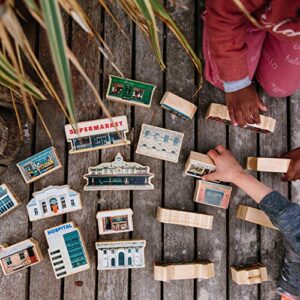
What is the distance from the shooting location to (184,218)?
1.28 m

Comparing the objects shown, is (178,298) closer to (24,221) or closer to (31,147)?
(24,221)

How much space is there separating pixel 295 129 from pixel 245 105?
9.9 inches

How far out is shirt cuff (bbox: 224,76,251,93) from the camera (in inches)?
45.4

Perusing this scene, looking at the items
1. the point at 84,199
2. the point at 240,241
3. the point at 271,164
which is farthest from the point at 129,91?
the point at 240,241

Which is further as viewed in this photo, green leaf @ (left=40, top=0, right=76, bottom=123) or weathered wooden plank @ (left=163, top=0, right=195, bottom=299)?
weathered wooden plank @ (left=163, top=0, right=195, bottom=299)

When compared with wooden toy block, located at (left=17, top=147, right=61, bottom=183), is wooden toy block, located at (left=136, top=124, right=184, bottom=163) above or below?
above

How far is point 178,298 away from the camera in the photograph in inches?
52.2

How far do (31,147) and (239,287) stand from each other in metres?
0.81

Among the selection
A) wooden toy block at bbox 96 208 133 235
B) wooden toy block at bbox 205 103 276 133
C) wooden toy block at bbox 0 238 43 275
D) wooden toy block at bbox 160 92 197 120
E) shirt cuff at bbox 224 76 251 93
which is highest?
shirt cuff at bbox 224 76 251 93

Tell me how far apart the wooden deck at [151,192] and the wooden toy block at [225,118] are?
5 cm

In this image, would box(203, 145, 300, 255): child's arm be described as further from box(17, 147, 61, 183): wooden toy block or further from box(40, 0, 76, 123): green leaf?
box(40, 0, 76, 123): green leaf

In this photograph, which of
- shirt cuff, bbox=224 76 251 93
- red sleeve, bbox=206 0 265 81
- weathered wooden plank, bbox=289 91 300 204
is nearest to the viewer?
red sleeve, bbox=206 0 265 81

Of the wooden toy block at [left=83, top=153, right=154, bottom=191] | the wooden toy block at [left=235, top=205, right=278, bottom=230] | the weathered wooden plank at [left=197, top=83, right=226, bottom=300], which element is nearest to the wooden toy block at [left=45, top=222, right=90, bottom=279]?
the wooden toy block at [left=83, top=153, right=154, bottom=191]

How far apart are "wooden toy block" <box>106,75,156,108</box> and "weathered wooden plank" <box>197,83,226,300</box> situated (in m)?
0.18
